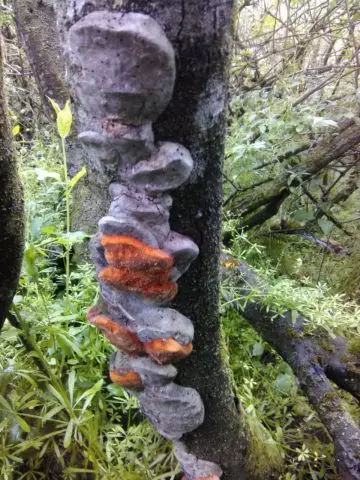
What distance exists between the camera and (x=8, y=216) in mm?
592

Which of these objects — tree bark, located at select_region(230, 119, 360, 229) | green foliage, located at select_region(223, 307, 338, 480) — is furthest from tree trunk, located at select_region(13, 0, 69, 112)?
green foliage, located at select_region(223, 307, 338, 480)

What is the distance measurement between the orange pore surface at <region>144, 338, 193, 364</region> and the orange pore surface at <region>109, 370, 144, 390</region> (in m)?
0.08

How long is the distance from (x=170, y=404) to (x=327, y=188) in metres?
1.22

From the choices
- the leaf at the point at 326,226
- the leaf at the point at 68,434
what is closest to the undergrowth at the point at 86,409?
the leaf at the point at 68,434

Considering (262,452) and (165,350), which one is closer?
(165,350)

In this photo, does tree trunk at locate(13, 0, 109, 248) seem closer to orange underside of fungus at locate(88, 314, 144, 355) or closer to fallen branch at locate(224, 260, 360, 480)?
fallen branch at locate(224, 260, 360, 480)

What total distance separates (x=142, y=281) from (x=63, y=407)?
487mm

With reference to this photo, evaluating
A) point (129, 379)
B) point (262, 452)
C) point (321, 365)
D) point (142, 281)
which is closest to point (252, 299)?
point (321, 365)

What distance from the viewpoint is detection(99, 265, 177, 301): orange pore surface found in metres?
0.44

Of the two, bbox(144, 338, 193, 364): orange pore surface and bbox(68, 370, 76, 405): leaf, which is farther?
bbox(68, 370, 76, 405): leaf

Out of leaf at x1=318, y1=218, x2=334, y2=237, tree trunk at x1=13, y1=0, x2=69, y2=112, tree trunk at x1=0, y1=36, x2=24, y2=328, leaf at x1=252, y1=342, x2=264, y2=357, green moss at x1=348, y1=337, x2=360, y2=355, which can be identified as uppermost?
tree trunk at x1=13, y1=0, x2=69, y2=112

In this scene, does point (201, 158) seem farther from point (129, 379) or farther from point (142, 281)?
point (129, 379)

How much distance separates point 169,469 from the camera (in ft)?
2.76

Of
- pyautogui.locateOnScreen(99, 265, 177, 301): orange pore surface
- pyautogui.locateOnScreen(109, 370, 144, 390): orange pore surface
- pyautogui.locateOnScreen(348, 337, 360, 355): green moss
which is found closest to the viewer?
pyautogui.locateOnScreen(99, 265, 177, 301): orange pore surface
